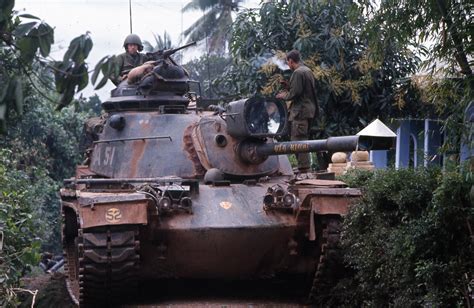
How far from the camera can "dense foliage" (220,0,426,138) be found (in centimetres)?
1541

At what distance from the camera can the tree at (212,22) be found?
3056cm

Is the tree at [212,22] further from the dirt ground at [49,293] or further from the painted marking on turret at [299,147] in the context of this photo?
the painted marking on turret at [299,147]

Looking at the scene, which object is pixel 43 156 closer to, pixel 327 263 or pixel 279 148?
pixel 279 148

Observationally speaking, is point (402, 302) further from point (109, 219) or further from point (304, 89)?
point (304, 89)

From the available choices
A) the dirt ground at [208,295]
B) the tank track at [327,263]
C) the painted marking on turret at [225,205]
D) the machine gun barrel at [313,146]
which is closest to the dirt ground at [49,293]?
the dirt ground at [208,295]

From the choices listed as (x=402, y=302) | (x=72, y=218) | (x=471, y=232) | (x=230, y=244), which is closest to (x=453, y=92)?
(x=471, y=232)

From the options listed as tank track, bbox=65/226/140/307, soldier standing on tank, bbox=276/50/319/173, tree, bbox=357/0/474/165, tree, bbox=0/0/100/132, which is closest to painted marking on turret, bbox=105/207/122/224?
tank track, bbox=65/226/140/307

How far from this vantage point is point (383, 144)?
8.72 metres

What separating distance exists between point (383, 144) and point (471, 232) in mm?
1824

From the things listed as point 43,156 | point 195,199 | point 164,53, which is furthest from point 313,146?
point 43,156

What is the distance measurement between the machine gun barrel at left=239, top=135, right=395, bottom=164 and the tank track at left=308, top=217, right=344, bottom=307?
69 centimetres

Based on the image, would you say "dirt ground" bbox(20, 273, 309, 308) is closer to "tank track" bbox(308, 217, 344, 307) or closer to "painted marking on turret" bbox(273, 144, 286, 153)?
"tank track" bbox(308, 217, 344, 307)

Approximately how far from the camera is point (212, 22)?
105 feet

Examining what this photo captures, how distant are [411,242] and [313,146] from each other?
2229 millimetres
